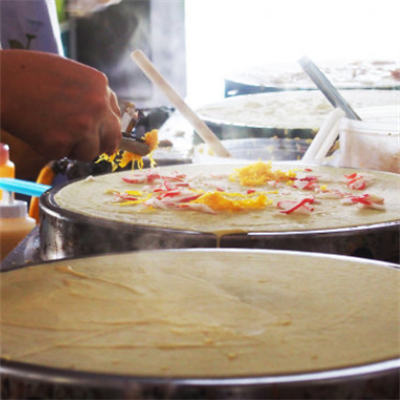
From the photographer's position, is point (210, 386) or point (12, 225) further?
point (12, 225)

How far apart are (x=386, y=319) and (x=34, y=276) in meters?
0.61

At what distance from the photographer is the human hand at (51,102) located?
1250 mm

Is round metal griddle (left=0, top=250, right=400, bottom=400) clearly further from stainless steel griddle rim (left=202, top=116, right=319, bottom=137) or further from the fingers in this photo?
stainless steel griddle rim (left=202, top=116, right=319, bottom=137)

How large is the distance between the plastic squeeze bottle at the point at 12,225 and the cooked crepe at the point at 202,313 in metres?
1.26

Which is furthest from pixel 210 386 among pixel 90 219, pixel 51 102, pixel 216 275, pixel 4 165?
pixel 4 165

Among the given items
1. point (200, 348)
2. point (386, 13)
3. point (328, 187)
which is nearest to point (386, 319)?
point (200, 348)

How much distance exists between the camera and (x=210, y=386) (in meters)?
0.76

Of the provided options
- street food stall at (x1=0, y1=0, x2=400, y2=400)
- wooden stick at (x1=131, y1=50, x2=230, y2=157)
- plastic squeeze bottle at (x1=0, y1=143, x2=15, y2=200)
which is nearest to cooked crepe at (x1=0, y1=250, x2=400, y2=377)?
street food stall at (x1=0, y1=0, x2=400, y2=400)

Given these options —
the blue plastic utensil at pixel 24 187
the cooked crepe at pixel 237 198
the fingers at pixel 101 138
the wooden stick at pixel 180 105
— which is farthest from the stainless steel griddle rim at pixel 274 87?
the fingers at pixel 101 138

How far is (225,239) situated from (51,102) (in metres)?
0.47

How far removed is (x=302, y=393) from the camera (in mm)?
763

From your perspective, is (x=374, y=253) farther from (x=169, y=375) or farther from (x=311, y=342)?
(x=169, y=375)

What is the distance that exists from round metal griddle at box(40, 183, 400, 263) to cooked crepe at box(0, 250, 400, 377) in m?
0.12

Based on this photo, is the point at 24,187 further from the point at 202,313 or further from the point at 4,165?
the point at 202,313
